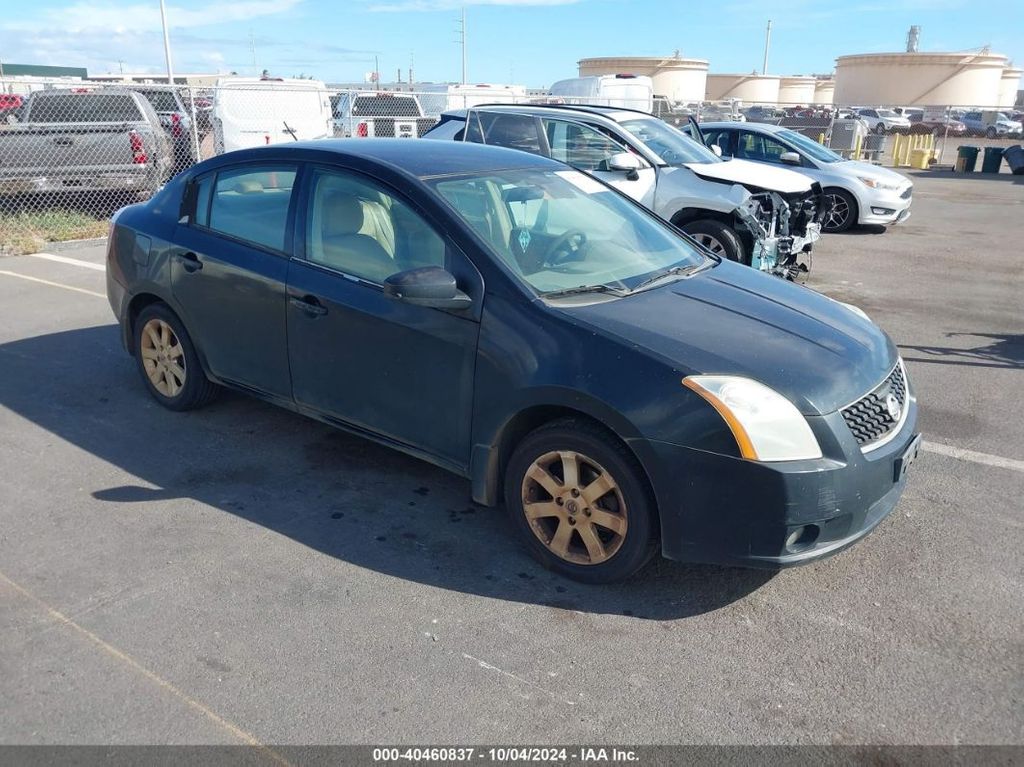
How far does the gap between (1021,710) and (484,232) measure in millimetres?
2714

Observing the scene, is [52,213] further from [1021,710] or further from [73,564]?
[1021,710]

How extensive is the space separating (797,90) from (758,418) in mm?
91518

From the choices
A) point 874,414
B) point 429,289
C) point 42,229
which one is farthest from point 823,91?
point 429,289

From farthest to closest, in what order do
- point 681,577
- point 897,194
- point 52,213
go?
point 897,194 → point 52,213 → point 681,577

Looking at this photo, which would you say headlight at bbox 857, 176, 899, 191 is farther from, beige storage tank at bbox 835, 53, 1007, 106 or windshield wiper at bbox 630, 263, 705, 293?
beige storage tank at bbox 835, 53, 1007, 106

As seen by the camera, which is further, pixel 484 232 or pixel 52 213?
pixel 52 213

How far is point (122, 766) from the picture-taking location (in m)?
2.61

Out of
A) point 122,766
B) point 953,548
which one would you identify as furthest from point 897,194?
point 122,766

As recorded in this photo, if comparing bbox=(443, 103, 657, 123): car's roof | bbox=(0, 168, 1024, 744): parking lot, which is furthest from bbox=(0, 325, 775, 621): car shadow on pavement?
bbox=(443, 103, 657, 123): car's roof

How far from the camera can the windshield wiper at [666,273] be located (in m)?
4.02

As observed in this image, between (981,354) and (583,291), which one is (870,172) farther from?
(583,291)

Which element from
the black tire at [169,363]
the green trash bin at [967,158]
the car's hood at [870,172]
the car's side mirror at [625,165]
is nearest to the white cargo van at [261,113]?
the car's side mirror at [625,165]

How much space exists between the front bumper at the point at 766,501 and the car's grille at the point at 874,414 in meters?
0.06

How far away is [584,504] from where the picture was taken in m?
3.49
